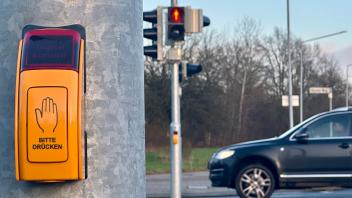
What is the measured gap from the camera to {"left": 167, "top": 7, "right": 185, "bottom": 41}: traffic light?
13.5 metres

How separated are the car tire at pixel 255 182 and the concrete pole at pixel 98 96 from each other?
12.7m

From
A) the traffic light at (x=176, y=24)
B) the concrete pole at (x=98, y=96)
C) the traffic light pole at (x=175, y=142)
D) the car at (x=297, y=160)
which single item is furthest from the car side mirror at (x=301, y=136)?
the concrete pole at (x=98, y=96)

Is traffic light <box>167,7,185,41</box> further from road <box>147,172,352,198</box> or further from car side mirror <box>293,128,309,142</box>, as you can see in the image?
road <box>147,172,352,198</box>

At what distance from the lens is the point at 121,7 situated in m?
2.15

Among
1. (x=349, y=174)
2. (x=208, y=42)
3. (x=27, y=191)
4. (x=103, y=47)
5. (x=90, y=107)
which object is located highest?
(x=208, y=42)

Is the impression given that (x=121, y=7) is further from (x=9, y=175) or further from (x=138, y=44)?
(x=9, y=175)

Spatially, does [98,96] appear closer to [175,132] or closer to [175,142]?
[175,142]

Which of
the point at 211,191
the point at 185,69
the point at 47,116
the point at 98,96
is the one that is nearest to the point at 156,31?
the point at 185,69

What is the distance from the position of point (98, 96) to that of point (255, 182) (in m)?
12.9

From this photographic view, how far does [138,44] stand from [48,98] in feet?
1.20

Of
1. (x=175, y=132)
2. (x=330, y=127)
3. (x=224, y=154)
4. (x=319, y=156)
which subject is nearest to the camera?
(x=175, y=132)

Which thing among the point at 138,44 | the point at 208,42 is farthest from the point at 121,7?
the point at 208,42

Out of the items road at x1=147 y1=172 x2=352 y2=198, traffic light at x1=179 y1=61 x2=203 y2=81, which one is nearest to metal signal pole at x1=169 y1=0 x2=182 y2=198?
traffic light at x1=179 y1=61 x2=203 y2=81

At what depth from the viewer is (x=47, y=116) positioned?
1949mm
